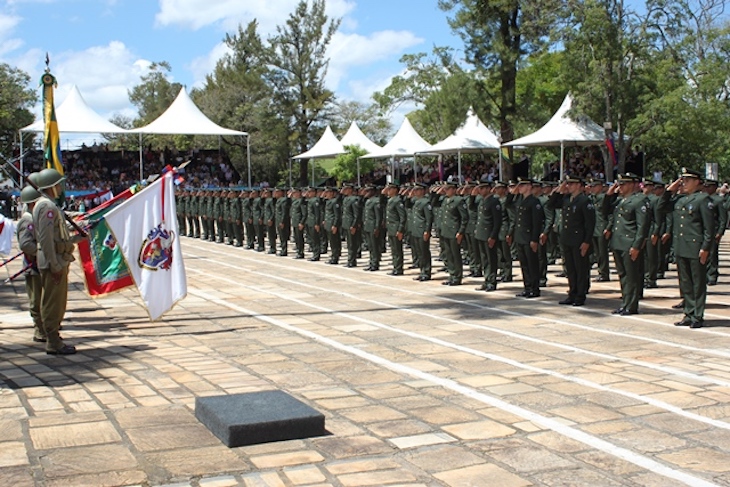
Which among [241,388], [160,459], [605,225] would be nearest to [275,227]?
[605,225]

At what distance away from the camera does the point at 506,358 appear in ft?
25.2

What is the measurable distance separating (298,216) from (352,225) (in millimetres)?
2821

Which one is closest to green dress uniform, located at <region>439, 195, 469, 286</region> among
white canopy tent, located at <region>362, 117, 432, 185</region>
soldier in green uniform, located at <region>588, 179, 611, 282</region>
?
soldier in green uniform, located at <region>588, 179, 611, 282</region>

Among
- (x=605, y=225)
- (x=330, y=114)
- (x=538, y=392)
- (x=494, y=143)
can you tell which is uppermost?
(x=330, y=114)

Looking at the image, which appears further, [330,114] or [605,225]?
[330,114]

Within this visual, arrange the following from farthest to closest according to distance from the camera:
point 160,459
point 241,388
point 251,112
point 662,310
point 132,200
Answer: point 251,112 < point 662,310 < point 132,200 < point 241,388 < point 160,459

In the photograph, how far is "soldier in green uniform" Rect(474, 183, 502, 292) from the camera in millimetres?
13172

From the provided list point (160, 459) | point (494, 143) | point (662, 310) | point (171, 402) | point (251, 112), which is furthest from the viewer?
point (251, 112)

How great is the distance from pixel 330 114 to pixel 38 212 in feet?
158

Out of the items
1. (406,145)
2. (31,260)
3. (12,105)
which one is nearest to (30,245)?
(31,260)

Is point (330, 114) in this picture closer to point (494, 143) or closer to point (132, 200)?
point (494, 143)

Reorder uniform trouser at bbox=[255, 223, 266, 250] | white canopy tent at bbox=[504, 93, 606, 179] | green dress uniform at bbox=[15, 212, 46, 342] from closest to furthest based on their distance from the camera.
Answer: green dress uniform at bbox=[15, 212, 46, 342] < uniform trouser at bbox=[255, 223, 266, 250] < white canopy tent at bbox=[504, 93, 606, 179]

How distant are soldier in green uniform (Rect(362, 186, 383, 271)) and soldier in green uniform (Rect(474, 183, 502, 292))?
3563mm

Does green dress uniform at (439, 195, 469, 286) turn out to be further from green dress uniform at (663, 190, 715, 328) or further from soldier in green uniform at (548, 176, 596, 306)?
green dress uniform at (663, 190, 715, 328)
